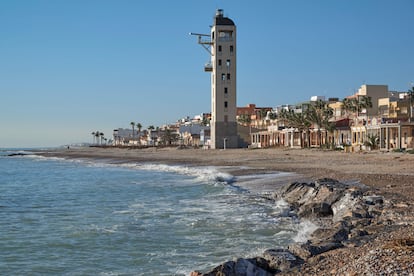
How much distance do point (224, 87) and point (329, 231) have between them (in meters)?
64.8

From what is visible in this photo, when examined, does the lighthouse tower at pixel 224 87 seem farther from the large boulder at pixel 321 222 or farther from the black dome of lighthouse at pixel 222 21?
the large boulder at pixel 321 222

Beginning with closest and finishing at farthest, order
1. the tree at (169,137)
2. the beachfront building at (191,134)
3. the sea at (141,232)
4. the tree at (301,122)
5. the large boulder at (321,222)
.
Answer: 1. the large boulder at (321,222)
2. the sea at (141,232)
3. the tree at (301,122)
4. the beachfront building at (191,134)
5. the tree at (169,137)

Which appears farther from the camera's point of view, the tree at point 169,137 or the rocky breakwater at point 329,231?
the tree at point 169,137

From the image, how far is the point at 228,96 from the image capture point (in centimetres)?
7469

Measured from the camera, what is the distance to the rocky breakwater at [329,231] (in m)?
7.59

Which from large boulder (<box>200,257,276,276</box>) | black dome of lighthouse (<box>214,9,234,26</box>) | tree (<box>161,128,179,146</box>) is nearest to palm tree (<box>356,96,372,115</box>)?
black dome of lighthouse (<box>214,9,234,26</box>)

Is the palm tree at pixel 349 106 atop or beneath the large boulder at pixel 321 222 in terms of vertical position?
atop

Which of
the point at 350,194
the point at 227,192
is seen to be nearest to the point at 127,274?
the point at 350,194

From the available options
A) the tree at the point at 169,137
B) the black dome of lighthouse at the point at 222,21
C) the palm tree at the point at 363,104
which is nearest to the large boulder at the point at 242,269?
the palm tree at the point at 363,104

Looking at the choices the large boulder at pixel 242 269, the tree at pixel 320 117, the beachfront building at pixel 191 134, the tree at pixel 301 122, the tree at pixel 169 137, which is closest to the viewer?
the large boulder at pixel 242 269

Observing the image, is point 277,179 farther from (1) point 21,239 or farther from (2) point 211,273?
(2) point 211,273

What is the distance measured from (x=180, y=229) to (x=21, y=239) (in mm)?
4207

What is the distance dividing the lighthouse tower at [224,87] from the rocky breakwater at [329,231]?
55436 mm

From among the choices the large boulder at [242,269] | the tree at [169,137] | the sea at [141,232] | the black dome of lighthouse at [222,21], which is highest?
the black dome of lighthouse at [222,21]
